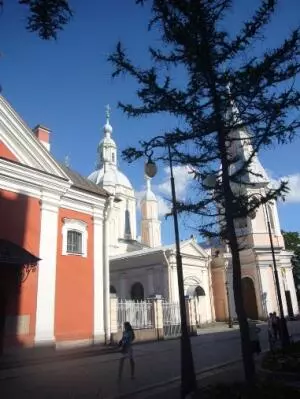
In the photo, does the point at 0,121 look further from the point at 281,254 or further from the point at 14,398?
the point at 281,254

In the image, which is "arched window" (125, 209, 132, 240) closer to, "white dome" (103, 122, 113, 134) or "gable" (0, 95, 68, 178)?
"white dome" (103, 122, 113, 134)

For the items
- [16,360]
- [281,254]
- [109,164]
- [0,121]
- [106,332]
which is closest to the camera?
[16,360]

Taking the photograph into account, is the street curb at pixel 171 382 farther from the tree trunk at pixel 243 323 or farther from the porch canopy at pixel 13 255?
the porch canopy at pixel 13 255

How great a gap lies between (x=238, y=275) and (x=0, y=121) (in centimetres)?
1340

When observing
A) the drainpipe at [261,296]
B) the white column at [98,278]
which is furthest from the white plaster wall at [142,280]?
the white column at [98,278]

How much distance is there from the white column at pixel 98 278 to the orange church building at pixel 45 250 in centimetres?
5

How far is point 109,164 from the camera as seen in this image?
54062mm

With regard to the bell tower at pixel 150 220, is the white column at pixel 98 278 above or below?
below

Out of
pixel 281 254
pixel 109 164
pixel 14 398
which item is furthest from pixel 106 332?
pixel 109 164

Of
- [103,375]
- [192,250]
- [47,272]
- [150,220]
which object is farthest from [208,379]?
[150,220]

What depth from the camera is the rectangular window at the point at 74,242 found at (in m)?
18.7

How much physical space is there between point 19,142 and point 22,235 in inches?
167

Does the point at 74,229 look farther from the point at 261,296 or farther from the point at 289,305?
the point at 289,305

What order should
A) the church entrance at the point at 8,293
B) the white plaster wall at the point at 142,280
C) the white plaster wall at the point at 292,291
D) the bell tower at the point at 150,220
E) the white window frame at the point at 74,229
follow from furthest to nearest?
the bell tower at the point at 150,220
the white plaster wall at the point at 292,291
the white plaster wall at the point at 142,280
the white window frame at the point at 74,229
the church entrance at the point at 8,293
